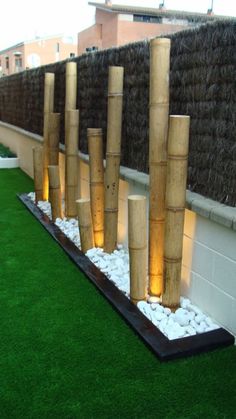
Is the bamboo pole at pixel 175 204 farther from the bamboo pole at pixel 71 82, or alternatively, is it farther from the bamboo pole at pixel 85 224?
the bamboo pole at pixel 71 82

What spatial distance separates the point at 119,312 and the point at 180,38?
163cm

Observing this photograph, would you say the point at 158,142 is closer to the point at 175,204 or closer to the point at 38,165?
the point at 175,204

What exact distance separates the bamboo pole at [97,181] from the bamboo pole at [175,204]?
3.71 feet

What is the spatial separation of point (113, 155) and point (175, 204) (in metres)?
0.93

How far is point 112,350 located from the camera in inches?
83.4

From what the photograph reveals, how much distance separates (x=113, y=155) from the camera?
3020mm

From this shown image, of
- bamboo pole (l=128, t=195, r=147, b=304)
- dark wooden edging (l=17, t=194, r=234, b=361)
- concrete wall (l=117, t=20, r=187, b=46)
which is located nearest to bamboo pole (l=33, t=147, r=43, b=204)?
dark wooden edging (l=17, t=194, r=234, b=361)

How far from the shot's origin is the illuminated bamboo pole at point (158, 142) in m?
2.28

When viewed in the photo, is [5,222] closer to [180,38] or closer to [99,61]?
[99,61]

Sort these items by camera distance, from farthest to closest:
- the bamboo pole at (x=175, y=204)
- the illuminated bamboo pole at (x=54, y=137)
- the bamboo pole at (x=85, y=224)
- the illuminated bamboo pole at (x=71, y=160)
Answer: the illuminated bamboo pole at (x=54, y=137) → the illuminated bamboo pole at (x=71, y=160) → the bamboo pole at (x=85, y=224) → the bamboo pole at (x=175, y=204)

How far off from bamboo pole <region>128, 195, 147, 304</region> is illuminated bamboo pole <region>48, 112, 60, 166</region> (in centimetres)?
220

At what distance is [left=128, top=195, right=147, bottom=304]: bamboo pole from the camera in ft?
7.78

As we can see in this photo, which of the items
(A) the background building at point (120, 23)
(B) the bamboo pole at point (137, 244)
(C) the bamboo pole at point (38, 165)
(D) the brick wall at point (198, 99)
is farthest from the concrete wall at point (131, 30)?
(B) the bamboo pole at point (137, 244)

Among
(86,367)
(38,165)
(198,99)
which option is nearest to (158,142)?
(198,99)
